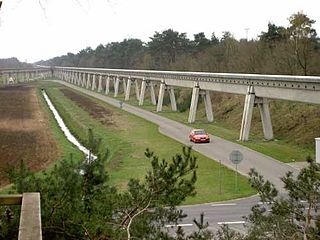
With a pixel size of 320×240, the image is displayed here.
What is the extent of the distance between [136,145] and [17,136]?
43.0 feet

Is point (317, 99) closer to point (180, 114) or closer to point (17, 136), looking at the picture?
point (17, 136)

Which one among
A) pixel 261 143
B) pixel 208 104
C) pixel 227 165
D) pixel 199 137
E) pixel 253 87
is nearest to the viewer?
pixel 227 165

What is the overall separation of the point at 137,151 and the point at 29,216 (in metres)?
35.1

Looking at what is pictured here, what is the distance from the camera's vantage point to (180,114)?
230 ft

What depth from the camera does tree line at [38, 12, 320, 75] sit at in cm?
5394

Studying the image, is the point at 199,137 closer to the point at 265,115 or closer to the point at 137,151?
the point at 137,151

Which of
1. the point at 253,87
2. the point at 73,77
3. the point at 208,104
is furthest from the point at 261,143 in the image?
the point at 73,77

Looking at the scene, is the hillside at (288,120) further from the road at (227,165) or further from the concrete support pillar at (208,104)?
the road at (227,165)

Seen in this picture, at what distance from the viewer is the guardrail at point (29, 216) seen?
4.82 meters

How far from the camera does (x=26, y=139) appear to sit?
154ft

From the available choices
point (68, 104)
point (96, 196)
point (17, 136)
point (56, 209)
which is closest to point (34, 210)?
point (56, 209)

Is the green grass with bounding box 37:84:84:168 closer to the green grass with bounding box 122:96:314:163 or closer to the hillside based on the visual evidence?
the green grass with bounding box 122:96:314:163

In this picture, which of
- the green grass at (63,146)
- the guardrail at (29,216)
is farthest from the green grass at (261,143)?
the guardrail at (29,216)

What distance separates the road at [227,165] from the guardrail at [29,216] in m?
12.9
